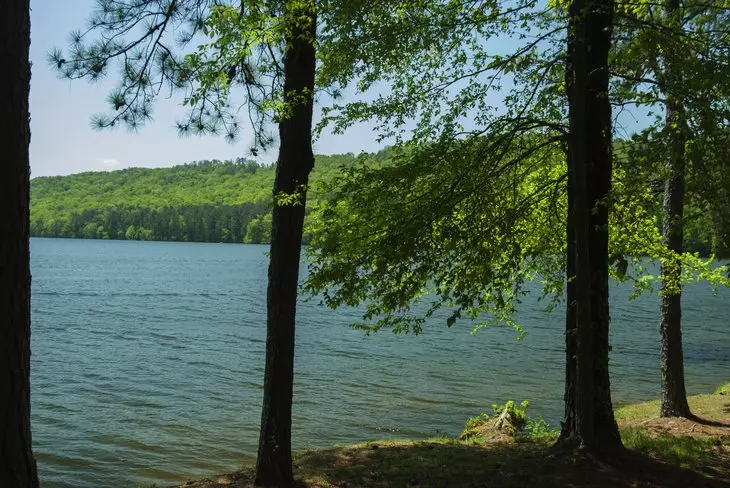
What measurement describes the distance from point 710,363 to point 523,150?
58.1 ft

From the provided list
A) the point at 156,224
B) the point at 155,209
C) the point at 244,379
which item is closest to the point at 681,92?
the point at 244,379

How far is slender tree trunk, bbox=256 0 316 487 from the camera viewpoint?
7.31 metres

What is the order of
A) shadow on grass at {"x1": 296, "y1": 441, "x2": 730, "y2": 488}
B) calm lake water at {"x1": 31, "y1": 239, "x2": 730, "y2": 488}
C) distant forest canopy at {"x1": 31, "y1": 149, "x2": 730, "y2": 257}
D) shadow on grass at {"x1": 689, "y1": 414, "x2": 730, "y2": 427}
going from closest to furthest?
1. shadow on grass at {"x1": 296, "y1": 441, "x2": 730, "y2": 488}
2. shadow on grass at {"x1": 689, "y1": 414, "x2": 730, "y2": 427}
3. calm lake water at {"x1": 31, "y1": 239, "x2": 730, "y2": 488}
4. distant forest canopy at {"x1": 31, "y1": 149, "x2": 730, "y2": 257}

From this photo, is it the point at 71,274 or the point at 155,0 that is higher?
the point at 155,0

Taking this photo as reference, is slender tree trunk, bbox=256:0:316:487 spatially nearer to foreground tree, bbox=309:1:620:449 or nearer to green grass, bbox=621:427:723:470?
foreground tree, bbox=309:1:620:449

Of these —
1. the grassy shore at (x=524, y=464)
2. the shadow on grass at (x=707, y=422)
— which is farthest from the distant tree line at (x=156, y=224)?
the grassy shore at (x=524, y=464)

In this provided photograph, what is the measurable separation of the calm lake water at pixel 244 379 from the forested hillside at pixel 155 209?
115 meters

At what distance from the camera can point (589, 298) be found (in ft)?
23.0

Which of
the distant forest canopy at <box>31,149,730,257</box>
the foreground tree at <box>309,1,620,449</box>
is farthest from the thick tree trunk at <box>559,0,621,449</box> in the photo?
the distant forest canopy at <box>31,149,730,257</box>

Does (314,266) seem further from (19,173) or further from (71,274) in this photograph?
(71,274)

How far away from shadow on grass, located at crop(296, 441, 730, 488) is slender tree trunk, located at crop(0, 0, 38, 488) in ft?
14.4

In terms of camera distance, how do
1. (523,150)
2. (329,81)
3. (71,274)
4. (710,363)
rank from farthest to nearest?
(71,274)
(710,363)
(523,150)
(329,81)

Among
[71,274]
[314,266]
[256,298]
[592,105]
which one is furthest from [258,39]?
[71,274]

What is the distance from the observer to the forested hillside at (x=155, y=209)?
534 ft
